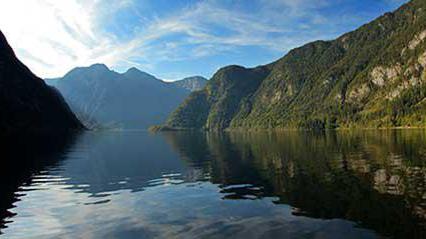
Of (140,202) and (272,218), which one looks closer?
(272,218)

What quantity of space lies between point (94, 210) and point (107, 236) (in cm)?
1028

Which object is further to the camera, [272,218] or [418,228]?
[272,218]

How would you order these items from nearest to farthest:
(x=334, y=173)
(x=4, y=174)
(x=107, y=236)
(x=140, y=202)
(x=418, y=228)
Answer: (x=418, y=228) < (x=107, y=236) < (x=140, y=202) < (x=334, y=173) < (x=4, y=174)

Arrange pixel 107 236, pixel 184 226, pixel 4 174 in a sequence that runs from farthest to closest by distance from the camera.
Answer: pixel 4 174 → pixel 184 226 → pixel 107 236

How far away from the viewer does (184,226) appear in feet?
99.0

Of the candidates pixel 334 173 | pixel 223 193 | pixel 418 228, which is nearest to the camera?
pixel 418 228

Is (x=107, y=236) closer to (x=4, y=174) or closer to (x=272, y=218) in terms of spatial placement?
(x=272, y=218)

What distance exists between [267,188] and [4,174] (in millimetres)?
45181

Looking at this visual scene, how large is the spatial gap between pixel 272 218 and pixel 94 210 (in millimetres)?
18205

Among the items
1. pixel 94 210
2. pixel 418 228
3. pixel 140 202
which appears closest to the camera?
pixel 418 228

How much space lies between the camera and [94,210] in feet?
124

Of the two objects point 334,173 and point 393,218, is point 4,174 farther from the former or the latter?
point 393,218

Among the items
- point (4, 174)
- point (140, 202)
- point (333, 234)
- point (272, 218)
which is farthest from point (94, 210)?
point (4, 174)

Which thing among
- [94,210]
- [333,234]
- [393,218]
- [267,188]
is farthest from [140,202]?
[393,218]
